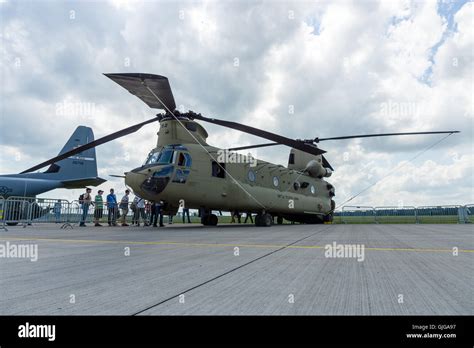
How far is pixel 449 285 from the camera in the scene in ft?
8.88

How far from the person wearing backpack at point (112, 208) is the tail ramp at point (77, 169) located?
8.24 metres

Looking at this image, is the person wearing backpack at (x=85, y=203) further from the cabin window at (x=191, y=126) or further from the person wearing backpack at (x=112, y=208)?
the cabin window at (x=191, y=126)

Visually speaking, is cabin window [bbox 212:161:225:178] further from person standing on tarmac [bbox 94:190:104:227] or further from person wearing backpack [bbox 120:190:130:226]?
person standing on tarmac [bbox 94:190:104:227]

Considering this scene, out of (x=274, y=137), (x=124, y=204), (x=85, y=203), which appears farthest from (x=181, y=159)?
(x=85, y=203)

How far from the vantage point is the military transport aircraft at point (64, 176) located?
19828 mm

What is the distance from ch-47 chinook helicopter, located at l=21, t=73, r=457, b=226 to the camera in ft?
35.5

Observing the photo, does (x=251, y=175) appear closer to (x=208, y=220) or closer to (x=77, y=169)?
(x=208, y=220)

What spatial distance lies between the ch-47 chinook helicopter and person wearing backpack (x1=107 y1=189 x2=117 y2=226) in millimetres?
5206

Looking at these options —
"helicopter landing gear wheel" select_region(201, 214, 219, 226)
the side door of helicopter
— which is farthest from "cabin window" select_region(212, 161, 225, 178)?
"helicopter landing gear wheel" select_region(201, 214, 219, 226)

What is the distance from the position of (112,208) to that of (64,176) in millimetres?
9841

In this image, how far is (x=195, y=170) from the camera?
1241 centimetres
